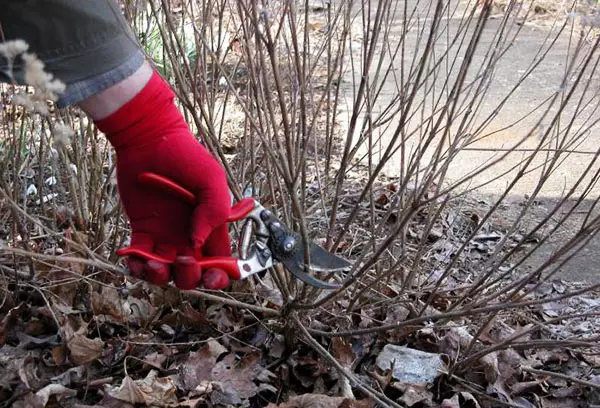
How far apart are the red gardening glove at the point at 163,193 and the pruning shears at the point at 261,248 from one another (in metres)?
0.03

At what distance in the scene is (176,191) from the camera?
1.67 meters

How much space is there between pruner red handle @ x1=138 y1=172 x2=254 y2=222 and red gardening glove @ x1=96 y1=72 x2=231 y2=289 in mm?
18

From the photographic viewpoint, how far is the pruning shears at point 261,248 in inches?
66.3

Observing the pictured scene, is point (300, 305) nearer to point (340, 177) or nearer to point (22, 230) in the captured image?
point (340, 177)

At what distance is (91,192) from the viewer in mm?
2686

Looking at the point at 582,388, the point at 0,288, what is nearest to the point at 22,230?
the point at 0,288

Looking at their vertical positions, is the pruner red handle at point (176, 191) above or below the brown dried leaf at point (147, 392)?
above

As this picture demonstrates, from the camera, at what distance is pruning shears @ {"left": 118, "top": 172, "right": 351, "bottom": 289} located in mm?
1685

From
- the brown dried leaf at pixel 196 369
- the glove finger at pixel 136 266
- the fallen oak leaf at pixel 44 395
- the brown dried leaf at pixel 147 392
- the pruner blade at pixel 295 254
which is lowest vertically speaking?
the brown dried leaf at pixel 196 369

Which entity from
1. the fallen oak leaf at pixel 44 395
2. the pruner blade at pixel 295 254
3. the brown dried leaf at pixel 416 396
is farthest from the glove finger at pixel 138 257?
the brown dried leaf at pixel 416 396

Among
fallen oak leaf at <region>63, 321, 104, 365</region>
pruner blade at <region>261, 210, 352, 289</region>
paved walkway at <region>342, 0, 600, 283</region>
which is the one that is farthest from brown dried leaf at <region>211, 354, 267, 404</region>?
paved walkway at <region>342, 0, 600, 283</region>

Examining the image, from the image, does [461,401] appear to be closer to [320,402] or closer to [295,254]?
[320,402]

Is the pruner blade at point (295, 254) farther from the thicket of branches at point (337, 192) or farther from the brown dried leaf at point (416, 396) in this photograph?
the brown dried leaf at point (416, 396)

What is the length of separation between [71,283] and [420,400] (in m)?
1.23
